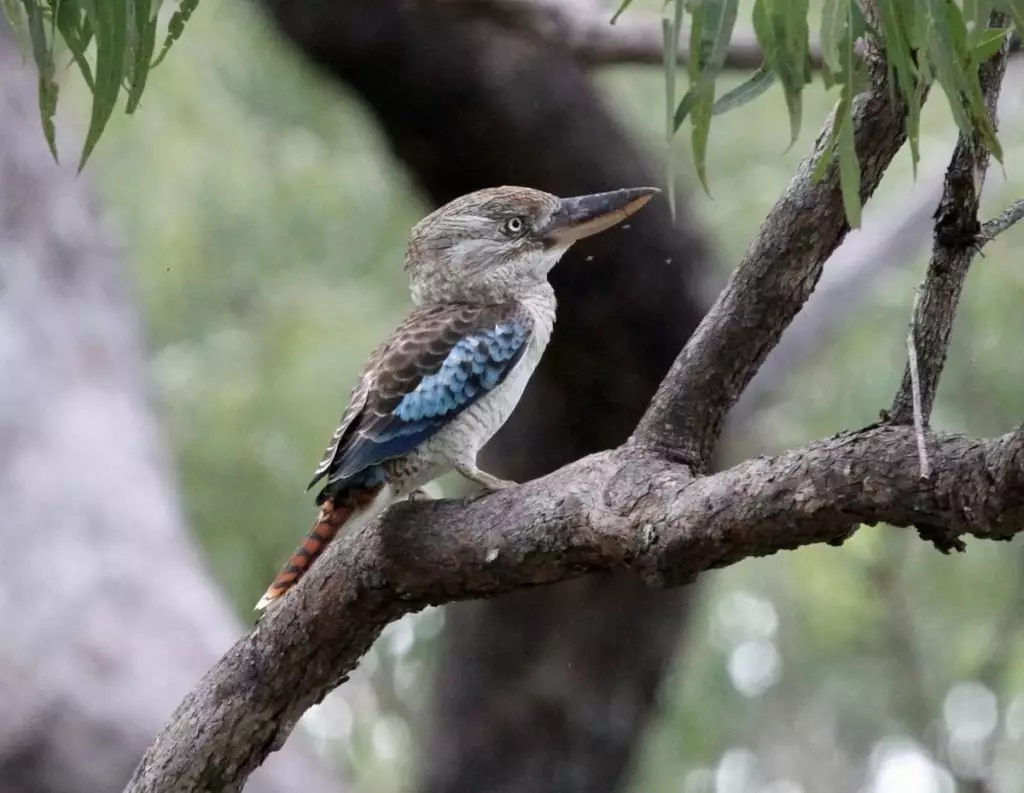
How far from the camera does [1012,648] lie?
6355 mm

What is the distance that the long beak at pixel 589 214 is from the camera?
2.92m

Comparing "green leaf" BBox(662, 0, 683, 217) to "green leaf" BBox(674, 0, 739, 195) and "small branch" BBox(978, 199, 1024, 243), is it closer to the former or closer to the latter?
"green leaf" BBox(674, 0, 739, 195)

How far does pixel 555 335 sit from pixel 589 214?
2309 mm

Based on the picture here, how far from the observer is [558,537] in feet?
7.02

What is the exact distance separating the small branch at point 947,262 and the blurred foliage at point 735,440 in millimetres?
3274

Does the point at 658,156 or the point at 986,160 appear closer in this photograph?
the point at 986,160

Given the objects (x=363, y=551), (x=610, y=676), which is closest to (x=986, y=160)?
(x=363, y=551)

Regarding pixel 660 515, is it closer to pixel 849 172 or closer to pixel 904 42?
pixel 849 172

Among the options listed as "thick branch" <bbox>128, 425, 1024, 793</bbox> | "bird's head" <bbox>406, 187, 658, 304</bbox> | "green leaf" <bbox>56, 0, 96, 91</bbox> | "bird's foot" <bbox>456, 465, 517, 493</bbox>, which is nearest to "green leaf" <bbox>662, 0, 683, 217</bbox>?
"thick branch" <bbox>128, 425, 1024, 793</bbox>

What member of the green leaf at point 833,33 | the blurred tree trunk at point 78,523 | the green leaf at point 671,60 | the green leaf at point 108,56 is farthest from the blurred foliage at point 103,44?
the blurred tree trunk at point 78,523

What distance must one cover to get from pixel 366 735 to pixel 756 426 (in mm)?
2543

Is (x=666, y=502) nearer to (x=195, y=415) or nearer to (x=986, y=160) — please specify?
(x=986, y=160)

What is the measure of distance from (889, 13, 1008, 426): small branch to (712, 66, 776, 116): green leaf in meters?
0.44

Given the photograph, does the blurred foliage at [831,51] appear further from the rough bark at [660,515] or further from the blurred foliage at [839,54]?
the rough bark at [660,515]
